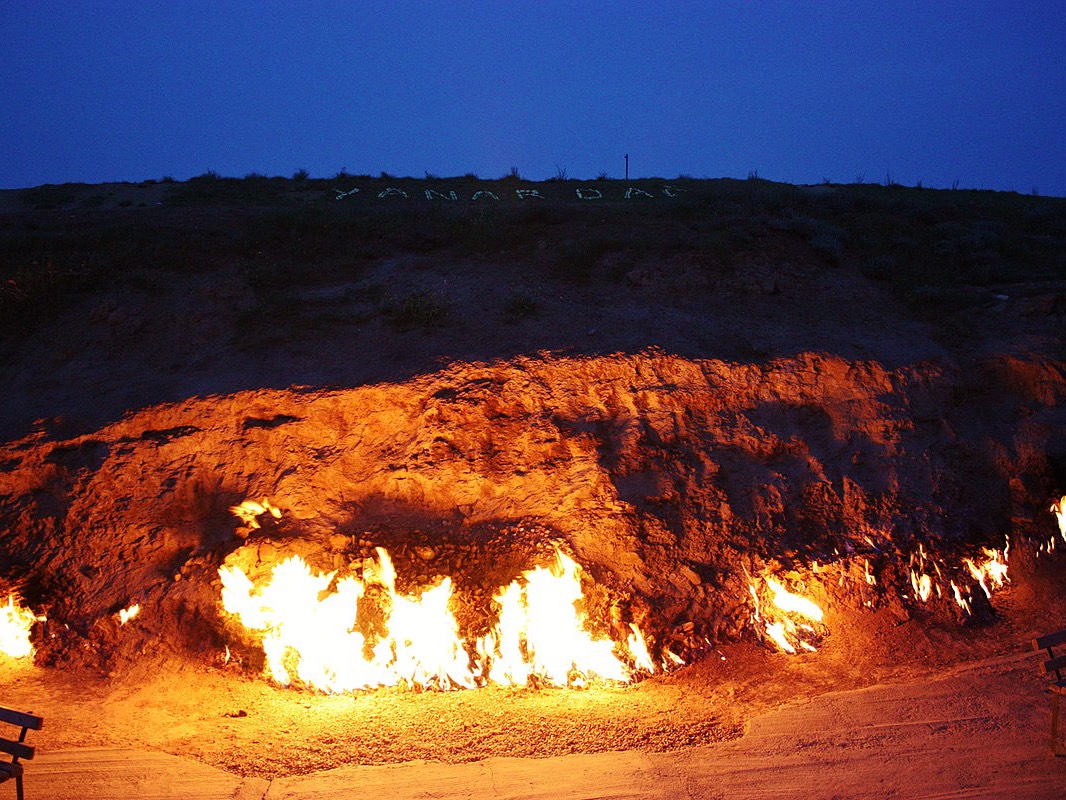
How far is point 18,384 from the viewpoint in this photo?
832cm

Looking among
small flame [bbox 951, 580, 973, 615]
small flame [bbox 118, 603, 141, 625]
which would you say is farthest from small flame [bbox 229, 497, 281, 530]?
small flame [bbox 951, 580, 973, 615]

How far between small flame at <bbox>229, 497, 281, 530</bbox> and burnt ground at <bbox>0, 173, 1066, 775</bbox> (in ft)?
0.45

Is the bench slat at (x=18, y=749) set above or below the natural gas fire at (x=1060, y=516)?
below

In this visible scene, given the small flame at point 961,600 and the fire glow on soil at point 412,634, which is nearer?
the fire glow on soil at point 412,634

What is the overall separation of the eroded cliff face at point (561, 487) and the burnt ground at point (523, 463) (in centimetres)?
3

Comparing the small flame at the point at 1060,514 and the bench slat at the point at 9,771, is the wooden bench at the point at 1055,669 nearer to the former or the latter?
the small flame at the point at 1060,514

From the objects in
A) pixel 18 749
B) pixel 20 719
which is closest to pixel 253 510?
pixel 20 719

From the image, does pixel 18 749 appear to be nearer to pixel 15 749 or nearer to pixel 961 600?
pixel 15 749

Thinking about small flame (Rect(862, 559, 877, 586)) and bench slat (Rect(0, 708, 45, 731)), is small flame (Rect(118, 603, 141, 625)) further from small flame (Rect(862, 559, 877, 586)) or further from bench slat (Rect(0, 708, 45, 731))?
small flame (Rect(862, 559, 877, 586))

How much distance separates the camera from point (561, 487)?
711 centimetres

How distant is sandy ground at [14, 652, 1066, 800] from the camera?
453 centimetres

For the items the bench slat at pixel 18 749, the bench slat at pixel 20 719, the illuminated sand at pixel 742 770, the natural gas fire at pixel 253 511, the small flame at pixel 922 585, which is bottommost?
the illuminated sand at pixel 742 770

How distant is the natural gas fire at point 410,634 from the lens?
6.05 m

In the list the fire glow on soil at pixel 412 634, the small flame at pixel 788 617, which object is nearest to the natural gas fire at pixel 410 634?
the fire glow on soil at pixel 412 634
